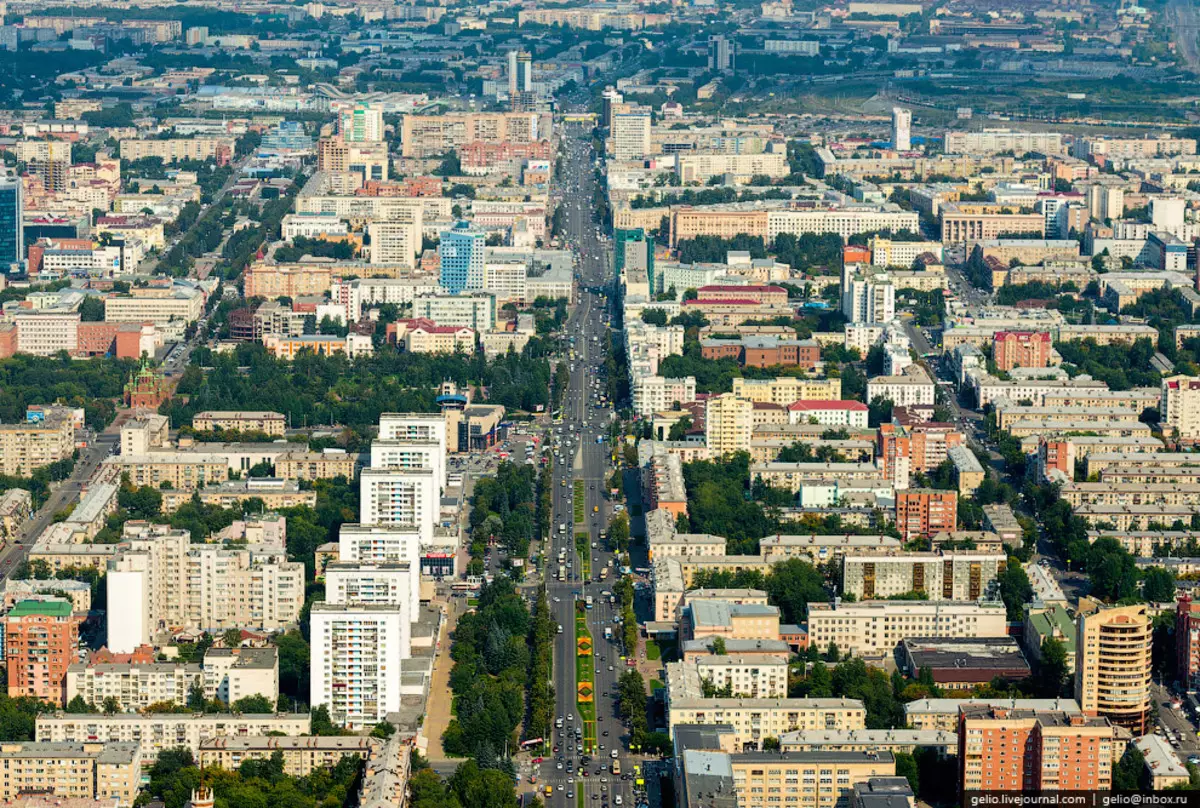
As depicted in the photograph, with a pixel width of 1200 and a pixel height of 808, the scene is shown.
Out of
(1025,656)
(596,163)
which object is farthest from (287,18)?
(1025,656)

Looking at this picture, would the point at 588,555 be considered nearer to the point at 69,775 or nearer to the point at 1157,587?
the point at 1157,587

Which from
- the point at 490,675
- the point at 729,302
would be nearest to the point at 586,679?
the point at 490,675

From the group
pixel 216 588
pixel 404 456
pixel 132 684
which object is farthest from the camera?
pixel 404 456

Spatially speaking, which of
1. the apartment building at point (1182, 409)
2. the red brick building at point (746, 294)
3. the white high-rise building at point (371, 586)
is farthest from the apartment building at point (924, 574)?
the red brick building at point (746, 294)

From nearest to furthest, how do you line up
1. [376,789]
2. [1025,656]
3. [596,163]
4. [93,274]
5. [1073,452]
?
1. [376,789]
2. [1025,656]
3. [1073,452]
4. [93,274]
5. [596,163]

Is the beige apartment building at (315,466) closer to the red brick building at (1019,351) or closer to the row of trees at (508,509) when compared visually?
the row of trees at (508,509)

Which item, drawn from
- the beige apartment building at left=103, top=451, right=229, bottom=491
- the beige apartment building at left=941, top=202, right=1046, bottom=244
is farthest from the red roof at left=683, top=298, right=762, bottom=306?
the beige apartment building at left=103, top=451, right=229, bottom=491

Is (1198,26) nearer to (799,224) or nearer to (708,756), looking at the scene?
(799,224)
